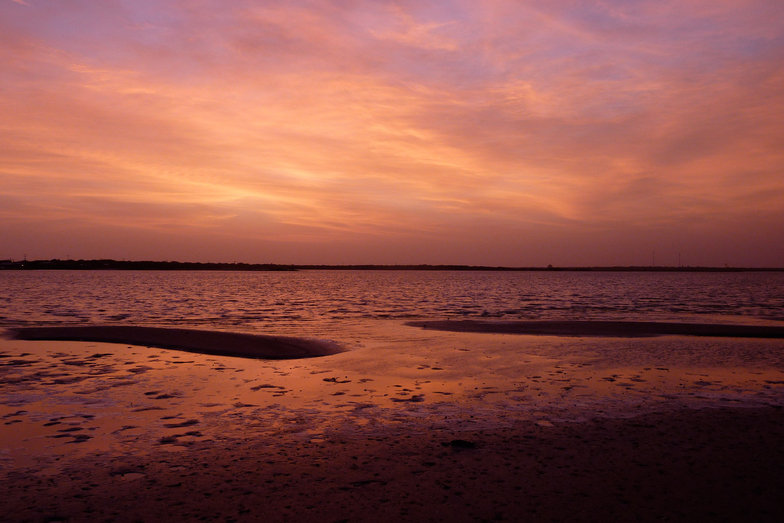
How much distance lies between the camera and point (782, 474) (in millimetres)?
7059

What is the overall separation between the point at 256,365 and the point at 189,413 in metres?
6.23

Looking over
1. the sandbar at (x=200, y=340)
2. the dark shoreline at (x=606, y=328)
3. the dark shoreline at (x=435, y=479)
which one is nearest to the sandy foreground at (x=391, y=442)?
the dark shoreline at (x=435, y=479)

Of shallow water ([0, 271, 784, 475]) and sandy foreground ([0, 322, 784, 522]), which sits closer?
sandy foreground ([0, 322, 784, 522])

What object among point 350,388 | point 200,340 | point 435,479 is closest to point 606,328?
point 350,388

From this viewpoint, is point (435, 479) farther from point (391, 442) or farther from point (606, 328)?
point (606, 328)

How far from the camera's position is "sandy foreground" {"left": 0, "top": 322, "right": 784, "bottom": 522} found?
6.21 m

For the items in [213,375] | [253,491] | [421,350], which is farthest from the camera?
[421,350]

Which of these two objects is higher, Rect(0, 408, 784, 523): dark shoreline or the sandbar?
Rect(0, 408, 784, 523): dark shoreline

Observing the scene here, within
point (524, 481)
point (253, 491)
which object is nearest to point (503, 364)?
point (524, 481)

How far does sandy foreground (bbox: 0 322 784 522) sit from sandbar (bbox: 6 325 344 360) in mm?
2938

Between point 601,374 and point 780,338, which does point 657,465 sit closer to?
point 601,374

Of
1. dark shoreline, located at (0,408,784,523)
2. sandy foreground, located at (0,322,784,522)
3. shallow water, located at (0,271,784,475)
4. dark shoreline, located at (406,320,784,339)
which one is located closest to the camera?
dark shoreline, located at (0,408,784,523)

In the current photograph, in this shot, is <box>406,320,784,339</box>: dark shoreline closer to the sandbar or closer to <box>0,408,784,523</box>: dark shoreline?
the sandbar

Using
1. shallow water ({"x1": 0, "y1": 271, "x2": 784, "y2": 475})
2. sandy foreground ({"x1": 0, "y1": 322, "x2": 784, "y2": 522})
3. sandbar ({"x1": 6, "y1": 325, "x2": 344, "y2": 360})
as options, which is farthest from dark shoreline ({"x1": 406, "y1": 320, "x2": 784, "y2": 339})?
sandy foreground ({"x1": 0, "y1": 322, "x2": 784, "y2": 522})
